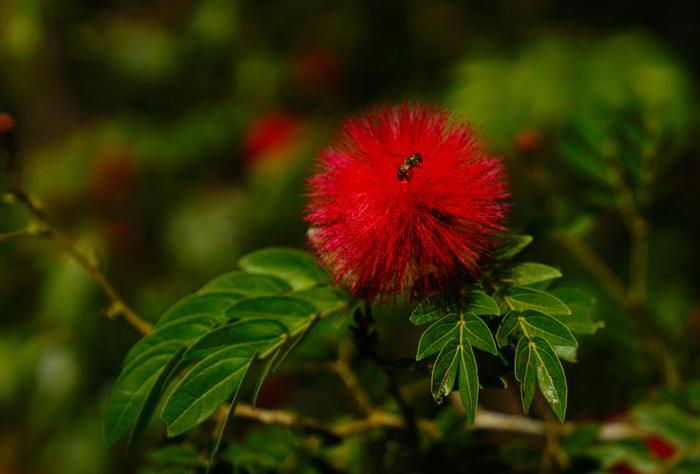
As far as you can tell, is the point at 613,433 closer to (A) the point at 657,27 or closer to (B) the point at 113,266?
(B) the point at 113,266

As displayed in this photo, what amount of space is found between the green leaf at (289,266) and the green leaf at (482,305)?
0.24m

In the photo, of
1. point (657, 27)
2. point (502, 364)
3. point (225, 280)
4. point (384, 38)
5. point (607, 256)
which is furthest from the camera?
point (384, 38)

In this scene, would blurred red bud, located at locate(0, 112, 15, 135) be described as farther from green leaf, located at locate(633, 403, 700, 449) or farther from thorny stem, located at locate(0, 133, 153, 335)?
green leaf, located at locate(633, 403, 700, 449)

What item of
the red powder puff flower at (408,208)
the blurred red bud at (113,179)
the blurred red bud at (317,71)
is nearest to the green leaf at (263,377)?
the red powder puff flower at (408,208)

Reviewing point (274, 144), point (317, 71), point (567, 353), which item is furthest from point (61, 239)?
point (317, 71)

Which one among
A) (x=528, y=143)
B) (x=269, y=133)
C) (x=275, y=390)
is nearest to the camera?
(x=528, y=143)

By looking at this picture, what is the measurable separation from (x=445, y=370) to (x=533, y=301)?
0.14 meters

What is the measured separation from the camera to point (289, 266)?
1.01 meters

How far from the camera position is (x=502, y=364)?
0.84m

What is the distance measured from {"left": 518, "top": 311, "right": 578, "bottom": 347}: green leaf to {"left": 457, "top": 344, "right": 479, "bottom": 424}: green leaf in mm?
78

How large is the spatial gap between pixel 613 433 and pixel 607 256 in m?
1.45

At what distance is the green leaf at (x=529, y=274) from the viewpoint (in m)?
0.85

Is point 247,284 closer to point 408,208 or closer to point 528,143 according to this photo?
point 408,208

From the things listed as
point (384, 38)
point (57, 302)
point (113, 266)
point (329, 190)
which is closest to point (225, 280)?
point (329, 190)
